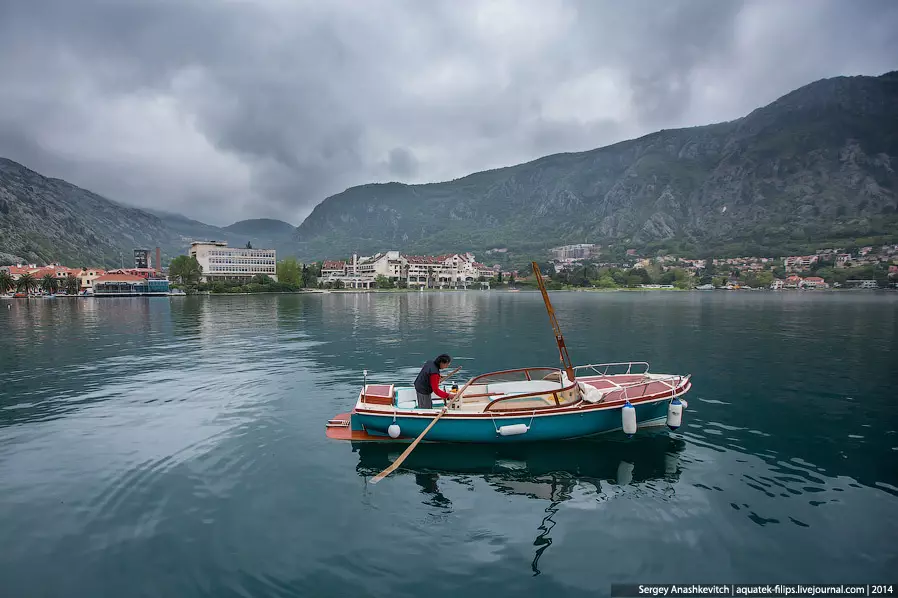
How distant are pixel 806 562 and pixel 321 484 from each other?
1019cm

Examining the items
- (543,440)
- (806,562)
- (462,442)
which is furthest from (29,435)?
(806,562)

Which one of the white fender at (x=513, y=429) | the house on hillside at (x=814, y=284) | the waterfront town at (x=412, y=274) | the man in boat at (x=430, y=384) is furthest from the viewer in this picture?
the house on hillside at (x=814, y=284)

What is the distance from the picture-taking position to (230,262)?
143 meters

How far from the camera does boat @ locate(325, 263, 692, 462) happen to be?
11.9 m

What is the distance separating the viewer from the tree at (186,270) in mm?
120312

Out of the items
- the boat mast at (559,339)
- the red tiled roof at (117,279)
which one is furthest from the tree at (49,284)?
the boat mast at (559,339)

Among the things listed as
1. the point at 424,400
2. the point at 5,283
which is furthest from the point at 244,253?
the point at 424,400

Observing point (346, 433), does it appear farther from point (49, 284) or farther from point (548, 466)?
point (49, 284)

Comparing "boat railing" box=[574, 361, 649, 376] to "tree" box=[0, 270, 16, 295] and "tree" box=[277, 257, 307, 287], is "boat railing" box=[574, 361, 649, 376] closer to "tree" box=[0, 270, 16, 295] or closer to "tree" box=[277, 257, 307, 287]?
"tree" box=[277, 257, 307, 287]

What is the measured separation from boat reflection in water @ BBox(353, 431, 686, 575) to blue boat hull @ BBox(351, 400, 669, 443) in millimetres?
375

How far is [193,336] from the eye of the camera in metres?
36.5

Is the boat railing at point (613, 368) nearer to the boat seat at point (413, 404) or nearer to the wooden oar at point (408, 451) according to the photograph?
the wooden oar at point (408, 451)

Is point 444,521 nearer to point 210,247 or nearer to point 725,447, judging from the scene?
point 725,447

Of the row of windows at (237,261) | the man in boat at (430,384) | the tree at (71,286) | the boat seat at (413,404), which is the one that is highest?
the row of windows at (237,261)
